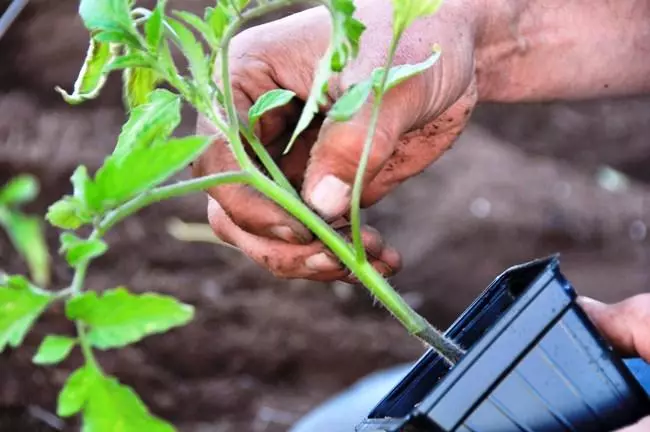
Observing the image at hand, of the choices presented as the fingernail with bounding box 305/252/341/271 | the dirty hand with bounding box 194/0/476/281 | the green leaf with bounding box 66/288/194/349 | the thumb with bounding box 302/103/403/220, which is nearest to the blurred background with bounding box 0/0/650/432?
the dirty hand with bounding box 194/0/476/281

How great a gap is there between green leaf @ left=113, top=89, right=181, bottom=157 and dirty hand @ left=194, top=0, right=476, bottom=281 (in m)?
0.21

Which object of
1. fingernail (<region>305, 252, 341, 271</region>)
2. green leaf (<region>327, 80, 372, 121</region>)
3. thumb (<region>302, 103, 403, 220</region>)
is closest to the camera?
green leaf (<region>327, 80, 372, 121</region>)

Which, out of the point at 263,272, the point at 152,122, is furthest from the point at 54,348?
the point at 263,272

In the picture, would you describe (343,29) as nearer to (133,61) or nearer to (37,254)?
(133,61)

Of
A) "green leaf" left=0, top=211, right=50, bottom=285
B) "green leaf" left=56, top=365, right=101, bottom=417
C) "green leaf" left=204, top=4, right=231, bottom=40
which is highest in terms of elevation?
"green leaf" left=204, top=4, right=231, bottom=40

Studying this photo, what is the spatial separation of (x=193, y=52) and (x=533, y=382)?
0.32 meters

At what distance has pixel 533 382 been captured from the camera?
0.63 m

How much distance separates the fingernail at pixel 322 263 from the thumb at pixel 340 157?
0.38 ft

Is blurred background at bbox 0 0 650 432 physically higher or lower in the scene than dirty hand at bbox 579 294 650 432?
lower

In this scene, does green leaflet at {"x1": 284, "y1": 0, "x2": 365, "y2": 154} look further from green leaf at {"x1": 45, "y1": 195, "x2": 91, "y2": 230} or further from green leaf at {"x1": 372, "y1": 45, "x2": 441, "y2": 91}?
green leaf at {"x1": 45, "y1": 195, "x2": 91, "y2": 230}

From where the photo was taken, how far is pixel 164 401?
2.03 metres

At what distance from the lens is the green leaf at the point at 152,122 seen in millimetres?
634

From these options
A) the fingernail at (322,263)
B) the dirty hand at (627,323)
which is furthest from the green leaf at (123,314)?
the fingernail at (322,263)

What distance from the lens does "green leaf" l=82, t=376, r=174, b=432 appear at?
0.48 meters
